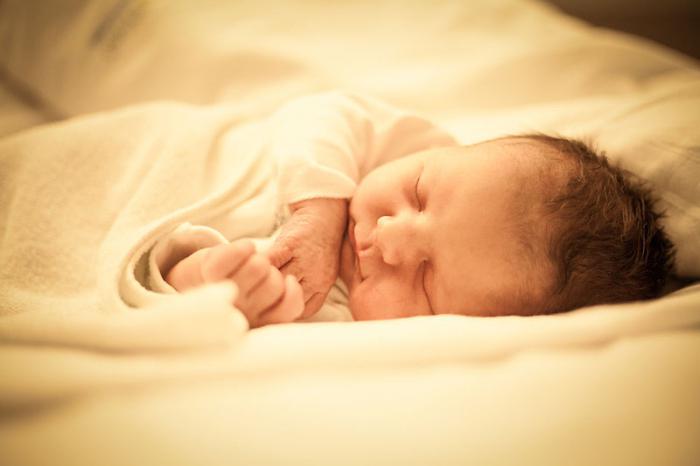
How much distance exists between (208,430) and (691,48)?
6.65ft

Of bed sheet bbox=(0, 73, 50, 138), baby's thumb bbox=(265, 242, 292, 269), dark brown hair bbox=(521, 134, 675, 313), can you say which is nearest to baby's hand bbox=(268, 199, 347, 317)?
baby's thumb bbox=(265, 242, 292, 269)

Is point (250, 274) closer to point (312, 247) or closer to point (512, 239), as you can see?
point (312, 247)

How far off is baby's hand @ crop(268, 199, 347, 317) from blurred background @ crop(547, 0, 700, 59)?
4.34 ft

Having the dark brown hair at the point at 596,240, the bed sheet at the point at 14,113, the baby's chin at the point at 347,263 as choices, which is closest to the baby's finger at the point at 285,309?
the baby's chin at the point at 347,263

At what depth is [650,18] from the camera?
167cm

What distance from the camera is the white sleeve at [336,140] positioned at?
88 centimetres

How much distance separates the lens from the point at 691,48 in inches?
65.6

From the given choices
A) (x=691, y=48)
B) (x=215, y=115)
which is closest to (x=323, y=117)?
(x=215, y=115)

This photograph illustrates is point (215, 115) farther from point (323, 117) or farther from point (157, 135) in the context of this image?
point (323, 117)

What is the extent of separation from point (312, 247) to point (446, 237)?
9.7 inches

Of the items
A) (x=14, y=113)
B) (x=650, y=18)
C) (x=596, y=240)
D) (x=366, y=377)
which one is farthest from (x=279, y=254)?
(x=650, y=18)

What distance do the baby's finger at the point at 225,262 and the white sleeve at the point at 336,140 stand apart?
0.26m

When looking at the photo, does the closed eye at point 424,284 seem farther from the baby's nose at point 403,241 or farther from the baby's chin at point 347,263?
the baby's chin at point 347,263

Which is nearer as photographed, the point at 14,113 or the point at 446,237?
the point at 446,237
